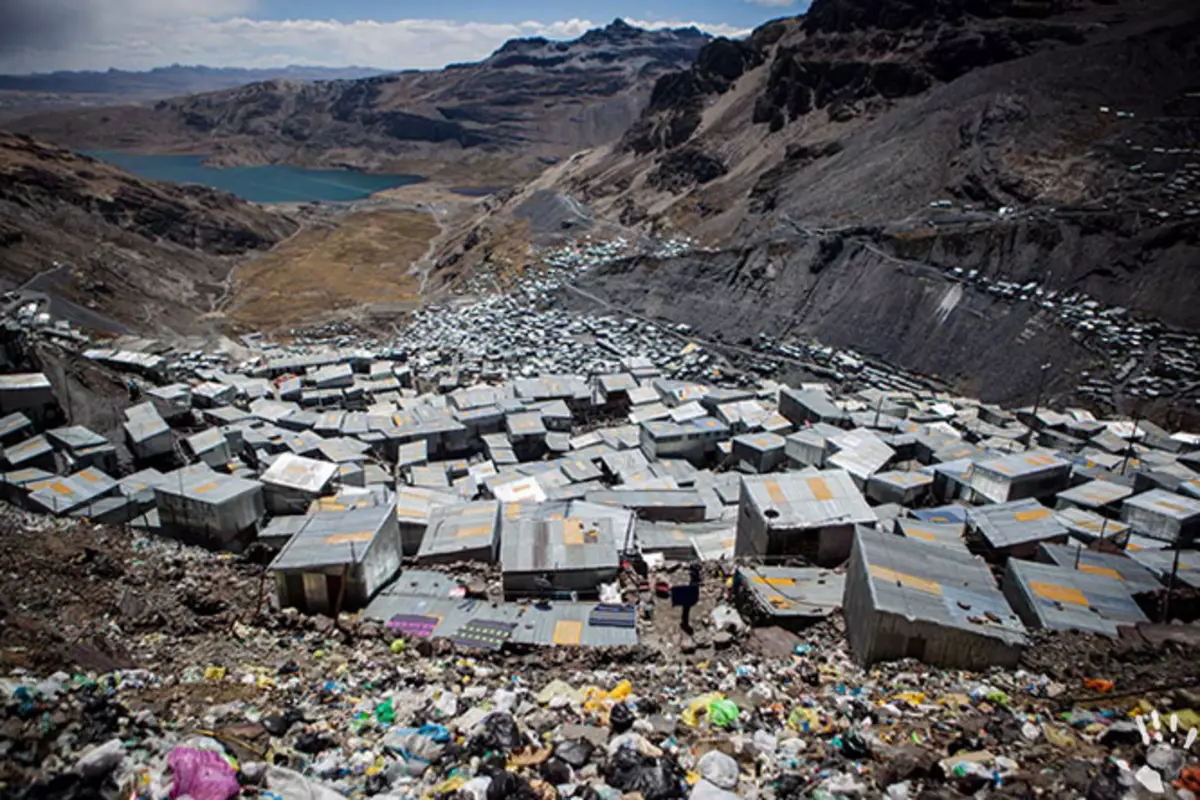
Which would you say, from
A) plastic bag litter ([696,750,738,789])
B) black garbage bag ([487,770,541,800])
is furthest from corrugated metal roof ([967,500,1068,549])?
black garbage bag ([487,770,541,800])

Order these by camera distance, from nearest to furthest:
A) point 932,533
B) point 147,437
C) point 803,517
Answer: point 932,533 → point 803,517 → point 147,437

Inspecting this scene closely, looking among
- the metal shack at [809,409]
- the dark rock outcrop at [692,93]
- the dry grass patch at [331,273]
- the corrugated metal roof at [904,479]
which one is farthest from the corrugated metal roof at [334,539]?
the dark rock outcrop at [692,93]

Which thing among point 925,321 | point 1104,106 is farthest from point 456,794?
point 1104,106

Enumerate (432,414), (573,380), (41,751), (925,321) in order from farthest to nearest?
(925,321) → (573,380) → (432,414) → (41,751)

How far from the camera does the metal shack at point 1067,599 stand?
11531 mm

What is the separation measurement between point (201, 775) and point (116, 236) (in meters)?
67.5

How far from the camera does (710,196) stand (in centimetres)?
5888

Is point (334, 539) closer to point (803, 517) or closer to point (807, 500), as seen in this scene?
point (803, 517)

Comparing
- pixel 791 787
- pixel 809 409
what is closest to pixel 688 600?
pixel 791 787

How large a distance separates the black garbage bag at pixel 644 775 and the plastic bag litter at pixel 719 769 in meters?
0.26

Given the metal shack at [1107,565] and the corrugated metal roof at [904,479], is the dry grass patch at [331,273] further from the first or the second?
the metal shack at [1107,565]

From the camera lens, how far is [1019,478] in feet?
66.7

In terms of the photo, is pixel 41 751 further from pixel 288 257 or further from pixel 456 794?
pixel 288 257

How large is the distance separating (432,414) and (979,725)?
23690 mm
